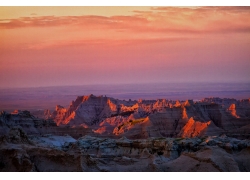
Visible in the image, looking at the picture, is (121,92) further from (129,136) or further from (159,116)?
(159,116)

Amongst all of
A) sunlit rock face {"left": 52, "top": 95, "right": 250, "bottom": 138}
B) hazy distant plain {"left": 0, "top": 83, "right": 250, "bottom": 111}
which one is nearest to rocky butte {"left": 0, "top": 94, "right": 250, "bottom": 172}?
sunlit rock face {"left": 52, "top": 95, "right": 250, "bottom": 138}

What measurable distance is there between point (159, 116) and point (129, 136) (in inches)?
41.3

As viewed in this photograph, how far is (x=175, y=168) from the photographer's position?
17812 millimetres

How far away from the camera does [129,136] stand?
2147cm

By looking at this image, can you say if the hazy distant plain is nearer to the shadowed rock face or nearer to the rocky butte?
the rocky butte

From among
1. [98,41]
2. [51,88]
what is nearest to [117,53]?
[98,41]

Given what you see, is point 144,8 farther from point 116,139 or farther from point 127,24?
point 116,139

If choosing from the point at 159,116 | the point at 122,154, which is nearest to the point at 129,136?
the point at 159,116

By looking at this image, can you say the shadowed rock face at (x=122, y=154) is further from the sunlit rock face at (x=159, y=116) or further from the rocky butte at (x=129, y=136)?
the sunlit rock face at (x=159, y=116)

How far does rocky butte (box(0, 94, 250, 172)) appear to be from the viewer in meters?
17.8

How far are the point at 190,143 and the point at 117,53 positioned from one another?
2679 mm

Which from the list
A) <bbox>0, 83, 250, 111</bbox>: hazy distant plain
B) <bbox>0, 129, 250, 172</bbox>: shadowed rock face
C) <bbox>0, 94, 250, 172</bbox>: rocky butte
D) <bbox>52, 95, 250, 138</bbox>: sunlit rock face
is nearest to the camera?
<bbox>0, 129, 250, 172</bbox>: shadowed rock face

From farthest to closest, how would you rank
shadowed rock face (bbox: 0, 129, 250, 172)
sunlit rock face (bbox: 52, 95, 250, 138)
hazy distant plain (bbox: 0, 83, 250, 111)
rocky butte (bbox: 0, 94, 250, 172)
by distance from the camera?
sunlit rock face (bbox: 52, 95, 250, 138) → hazy distant plain (bbox: 0, 83, 250, 111) → rocky butte (bbox: 0, 94, 250, 172) → shadowed rock face (bbox: 0, 129, 250, 172)

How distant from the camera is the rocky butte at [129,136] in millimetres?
17750
